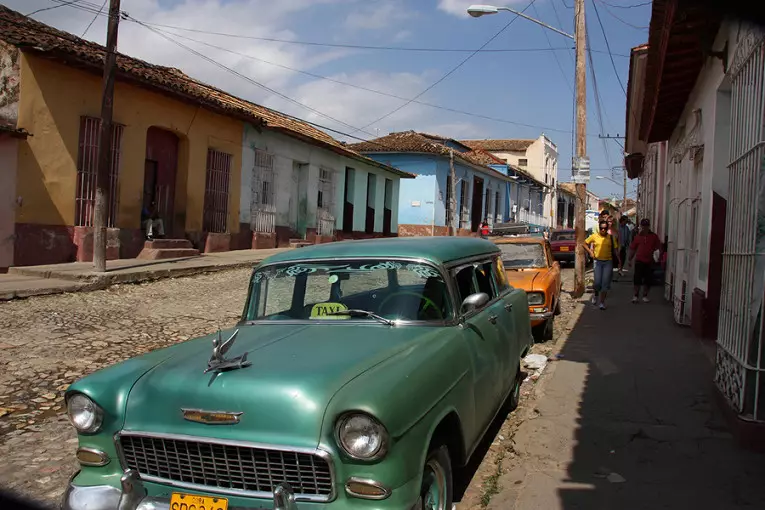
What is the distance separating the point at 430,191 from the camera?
109 ft

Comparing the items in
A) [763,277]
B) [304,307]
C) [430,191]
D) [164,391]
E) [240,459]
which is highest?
[430,191]

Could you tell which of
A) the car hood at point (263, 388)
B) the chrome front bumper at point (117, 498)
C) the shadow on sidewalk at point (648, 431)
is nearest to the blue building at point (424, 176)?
the shadow on sidewalk at point (648, 431)

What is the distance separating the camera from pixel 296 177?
71.2 ft

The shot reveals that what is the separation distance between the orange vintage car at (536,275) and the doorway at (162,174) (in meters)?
9.38

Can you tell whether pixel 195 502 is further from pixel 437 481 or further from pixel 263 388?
pixel 437 481

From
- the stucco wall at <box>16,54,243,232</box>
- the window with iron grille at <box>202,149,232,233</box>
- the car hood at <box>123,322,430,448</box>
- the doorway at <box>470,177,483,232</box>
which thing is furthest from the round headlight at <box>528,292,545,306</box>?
the doorway at <box>470,177,483,232</box>

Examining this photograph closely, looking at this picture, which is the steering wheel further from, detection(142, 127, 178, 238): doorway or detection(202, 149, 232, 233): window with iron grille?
detection(202, 149, 232, 233): window with iron grille

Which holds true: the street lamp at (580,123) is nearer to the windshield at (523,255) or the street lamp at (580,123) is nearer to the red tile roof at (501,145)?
the windshield at (523,255)

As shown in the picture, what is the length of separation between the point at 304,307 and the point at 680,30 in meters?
5.72

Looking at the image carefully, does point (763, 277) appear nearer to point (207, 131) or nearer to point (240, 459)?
point (240, 459)

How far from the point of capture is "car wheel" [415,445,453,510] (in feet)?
9.70

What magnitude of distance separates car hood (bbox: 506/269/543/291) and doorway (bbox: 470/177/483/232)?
29.7 m

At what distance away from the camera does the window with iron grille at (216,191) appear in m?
17.2

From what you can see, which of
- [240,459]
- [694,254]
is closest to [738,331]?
[240,459]
